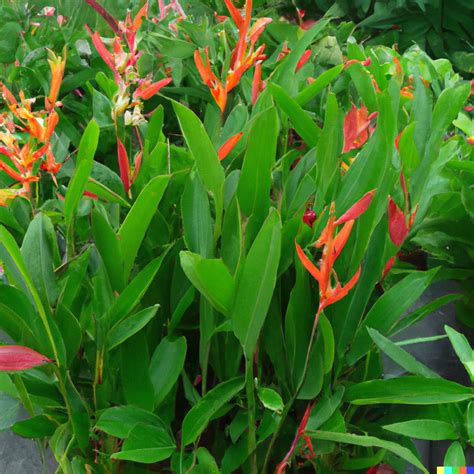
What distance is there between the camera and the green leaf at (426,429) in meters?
0.59

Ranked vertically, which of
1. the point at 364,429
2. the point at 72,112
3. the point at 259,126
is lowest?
the point at 364,429

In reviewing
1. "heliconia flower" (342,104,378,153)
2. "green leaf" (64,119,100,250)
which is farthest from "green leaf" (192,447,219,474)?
"heliconia flower" (342,104,378,153)

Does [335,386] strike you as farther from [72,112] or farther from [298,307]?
[72,112]

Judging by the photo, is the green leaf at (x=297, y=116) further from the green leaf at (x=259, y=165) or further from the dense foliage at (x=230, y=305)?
the green leaf at (x=259, y=165)

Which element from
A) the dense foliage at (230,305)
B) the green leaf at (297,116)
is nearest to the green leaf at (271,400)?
the dense foliage at (230,305)

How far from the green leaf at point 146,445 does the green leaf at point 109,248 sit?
13 centimetres

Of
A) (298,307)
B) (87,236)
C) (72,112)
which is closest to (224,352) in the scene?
(298,307)

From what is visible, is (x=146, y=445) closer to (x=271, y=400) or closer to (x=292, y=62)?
(x=271, y=400)

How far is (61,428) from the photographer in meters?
0.60

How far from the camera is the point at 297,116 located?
77cm

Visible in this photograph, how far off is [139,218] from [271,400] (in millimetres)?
191

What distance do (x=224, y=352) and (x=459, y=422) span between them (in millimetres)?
228

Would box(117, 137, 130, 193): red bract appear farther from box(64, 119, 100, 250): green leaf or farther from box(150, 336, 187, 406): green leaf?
box(150, 336, 187, 406): green leaf

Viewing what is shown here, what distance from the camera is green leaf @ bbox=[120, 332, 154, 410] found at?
60 centimetres
